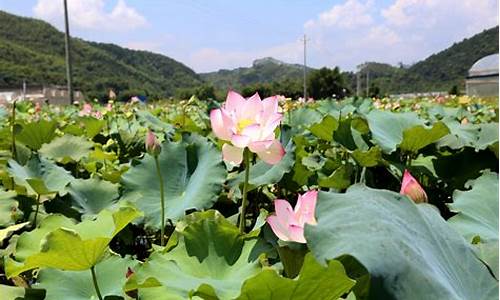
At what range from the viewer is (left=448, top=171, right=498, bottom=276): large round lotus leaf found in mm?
788

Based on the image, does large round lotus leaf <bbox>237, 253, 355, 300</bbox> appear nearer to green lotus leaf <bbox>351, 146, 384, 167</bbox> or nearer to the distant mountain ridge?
green lotus leaf <bbox>351, 146, 384, 167</bbox>

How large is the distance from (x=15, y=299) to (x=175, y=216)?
31cm

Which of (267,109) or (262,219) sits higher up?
(267,109)

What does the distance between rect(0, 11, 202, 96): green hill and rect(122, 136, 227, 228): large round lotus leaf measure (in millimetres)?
35109

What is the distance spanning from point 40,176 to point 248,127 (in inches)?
27.1

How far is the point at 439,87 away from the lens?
49562 mm

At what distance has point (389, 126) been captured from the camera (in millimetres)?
1419

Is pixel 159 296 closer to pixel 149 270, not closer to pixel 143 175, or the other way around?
pixel 149 270

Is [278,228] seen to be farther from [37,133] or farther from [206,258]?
[37,133]

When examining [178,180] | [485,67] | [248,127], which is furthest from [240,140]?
[485,67]

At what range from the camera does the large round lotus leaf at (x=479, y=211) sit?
2.58 feet

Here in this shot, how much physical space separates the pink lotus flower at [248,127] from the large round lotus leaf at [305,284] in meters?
0.27

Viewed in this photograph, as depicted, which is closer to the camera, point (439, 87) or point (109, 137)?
point (109, 137)


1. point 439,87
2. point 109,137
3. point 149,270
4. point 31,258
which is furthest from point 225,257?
point 439,87
